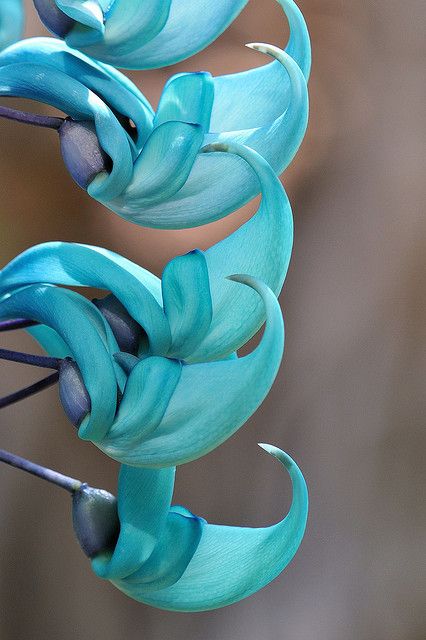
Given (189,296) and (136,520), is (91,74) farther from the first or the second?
(136,520)

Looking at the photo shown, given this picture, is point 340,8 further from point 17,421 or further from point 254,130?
point 254,130

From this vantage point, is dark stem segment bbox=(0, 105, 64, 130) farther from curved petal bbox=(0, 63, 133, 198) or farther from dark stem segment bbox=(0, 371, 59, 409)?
dark stem segment bbox=(0, 371, 59, 409)

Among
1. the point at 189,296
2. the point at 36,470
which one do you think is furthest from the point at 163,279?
the point at 36,470

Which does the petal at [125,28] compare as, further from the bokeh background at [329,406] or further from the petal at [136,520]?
the bokeh background at [329,406]

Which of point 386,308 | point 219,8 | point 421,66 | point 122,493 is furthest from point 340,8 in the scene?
point 122,493

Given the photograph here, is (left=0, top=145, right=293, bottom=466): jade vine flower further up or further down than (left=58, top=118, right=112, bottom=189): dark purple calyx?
further down

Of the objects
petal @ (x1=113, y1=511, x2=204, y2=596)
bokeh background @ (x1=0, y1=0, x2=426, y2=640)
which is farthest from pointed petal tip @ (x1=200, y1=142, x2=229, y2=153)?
bokeh background @ (x1=0, y1=0, x2=426, y2=640)

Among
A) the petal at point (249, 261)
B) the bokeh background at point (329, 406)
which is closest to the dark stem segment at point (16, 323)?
the petal at point (249, 261)
